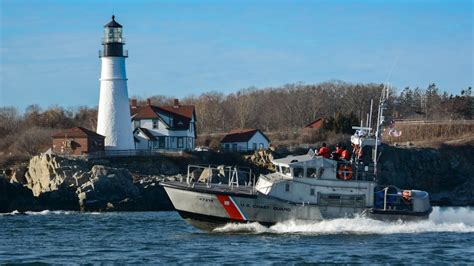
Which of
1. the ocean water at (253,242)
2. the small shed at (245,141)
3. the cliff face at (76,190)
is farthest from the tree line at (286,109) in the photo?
the ocean water at (253,242)

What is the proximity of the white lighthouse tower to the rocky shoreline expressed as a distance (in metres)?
2.85

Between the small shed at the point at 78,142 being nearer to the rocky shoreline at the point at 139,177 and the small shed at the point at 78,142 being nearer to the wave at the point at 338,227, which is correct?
the rocky shoreline at the point at 139,177

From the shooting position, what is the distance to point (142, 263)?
30.5 metres

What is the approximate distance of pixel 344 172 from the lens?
38062 mm

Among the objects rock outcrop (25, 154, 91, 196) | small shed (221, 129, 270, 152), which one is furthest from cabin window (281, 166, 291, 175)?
Result: small shed (221, 129, 270, 152)

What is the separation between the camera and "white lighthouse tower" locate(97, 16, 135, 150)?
7225cm

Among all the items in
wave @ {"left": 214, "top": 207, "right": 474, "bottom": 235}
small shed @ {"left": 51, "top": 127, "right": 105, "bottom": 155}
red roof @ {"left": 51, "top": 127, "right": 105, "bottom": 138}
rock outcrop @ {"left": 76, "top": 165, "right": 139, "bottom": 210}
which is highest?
red roof @ {"left": 51, "top": 127, "right": 105, "bottom": 138}

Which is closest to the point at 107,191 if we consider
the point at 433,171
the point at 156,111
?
the point at 156,111

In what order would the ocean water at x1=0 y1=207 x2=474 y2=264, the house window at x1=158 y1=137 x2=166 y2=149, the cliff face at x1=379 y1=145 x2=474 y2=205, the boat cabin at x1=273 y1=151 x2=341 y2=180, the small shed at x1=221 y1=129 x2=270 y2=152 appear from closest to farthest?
the ocean water at x1=0 y1=207 x2=474 y2=264 < the boat cabin at x1=273 y1=151 x2=341 y2=180 < the cliff face at x1=379 y1=145 x2=474 y2=205 < the house window at x1=158 y1=137 x2=166 y2=149 < the small shed at x1=221 y1=129 x2=270 y2=152

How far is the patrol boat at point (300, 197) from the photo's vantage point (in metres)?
37.2

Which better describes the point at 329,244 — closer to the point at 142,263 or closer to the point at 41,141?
the point at 142,263

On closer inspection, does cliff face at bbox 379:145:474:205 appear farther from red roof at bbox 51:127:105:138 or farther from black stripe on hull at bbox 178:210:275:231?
black stripe on hull at bbox 178:210:275:231

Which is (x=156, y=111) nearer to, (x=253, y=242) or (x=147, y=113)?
(x=147, y=113)

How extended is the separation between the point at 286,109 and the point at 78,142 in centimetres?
5008
